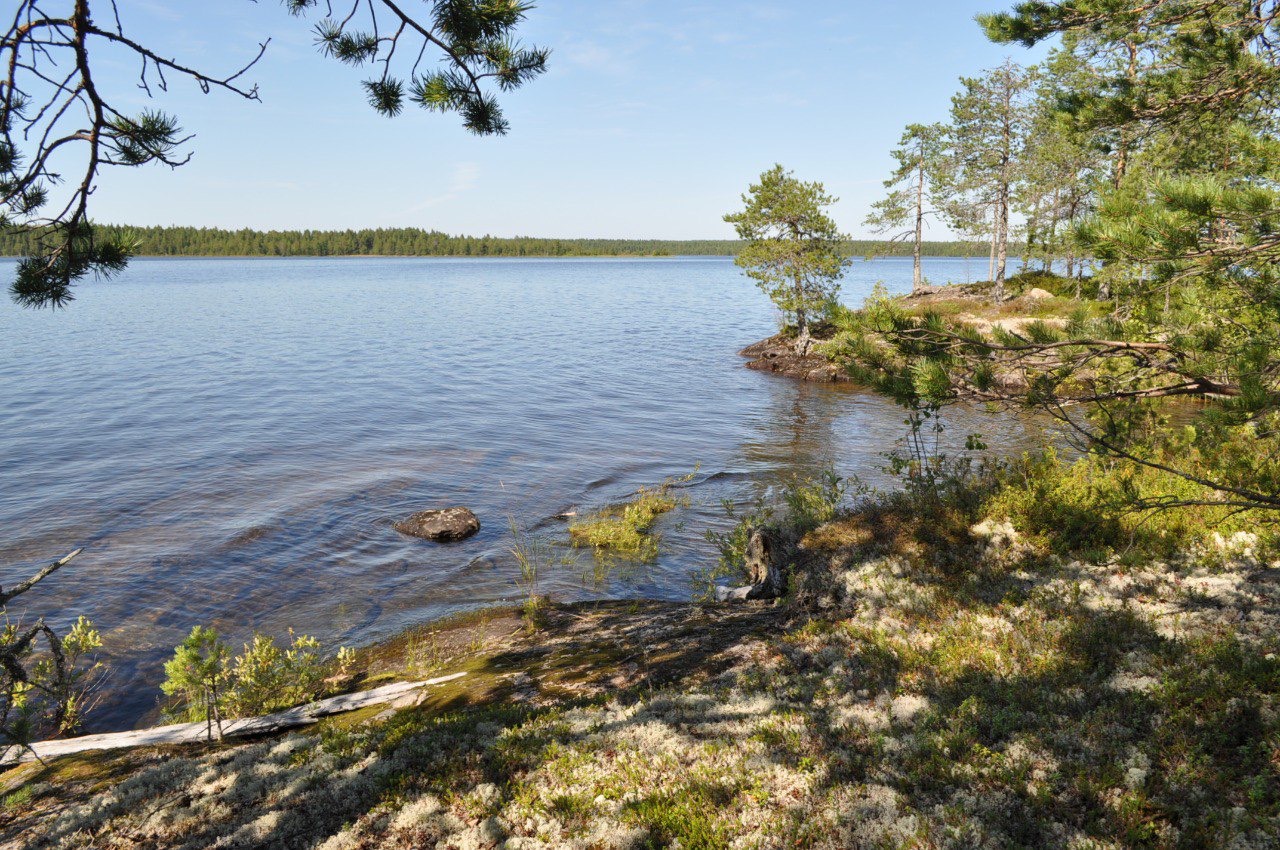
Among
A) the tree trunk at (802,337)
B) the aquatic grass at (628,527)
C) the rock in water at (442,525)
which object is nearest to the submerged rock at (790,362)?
the tree trunk at (802,337)

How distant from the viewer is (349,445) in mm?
23438

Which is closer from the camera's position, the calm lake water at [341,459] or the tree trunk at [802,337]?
the calm lake water at [341,459]

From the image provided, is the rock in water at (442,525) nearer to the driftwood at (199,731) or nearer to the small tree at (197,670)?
the driftwood at (199,731)

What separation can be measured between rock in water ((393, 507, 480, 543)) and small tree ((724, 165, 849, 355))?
22599mm

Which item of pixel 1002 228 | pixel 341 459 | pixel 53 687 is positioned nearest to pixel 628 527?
pixel 53 687

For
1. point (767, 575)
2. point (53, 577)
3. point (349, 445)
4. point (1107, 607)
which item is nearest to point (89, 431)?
point (349, 445)

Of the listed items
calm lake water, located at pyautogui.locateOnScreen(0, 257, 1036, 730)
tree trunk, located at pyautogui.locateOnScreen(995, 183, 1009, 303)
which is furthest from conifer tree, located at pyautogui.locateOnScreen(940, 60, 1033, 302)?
calm lake water, located at pyautogui.locateOnScreen(0, 257, 1036, 730)

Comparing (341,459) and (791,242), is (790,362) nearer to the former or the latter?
(791,242)

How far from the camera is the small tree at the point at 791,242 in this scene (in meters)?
34.5

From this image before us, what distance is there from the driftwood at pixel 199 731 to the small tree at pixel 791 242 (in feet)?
97.2

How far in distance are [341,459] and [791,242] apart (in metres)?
23.7

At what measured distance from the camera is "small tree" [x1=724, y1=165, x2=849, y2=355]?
34500 mm

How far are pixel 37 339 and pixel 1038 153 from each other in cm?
6104

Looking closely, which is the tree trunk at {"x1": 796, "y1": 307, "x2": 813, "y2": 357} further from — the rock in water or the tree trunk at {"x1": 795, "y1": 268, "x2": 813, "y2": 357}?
the rock in water
